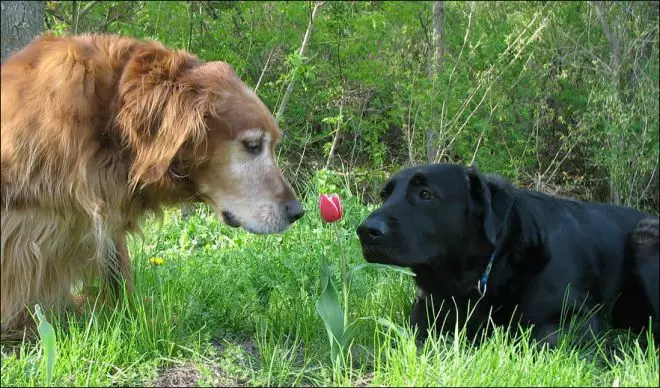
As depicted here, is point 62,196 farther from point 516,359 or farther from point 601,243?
point 601,243

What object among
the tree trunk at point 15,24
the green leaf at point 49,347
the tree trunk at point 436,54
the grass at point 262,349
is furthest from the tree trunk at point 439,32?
the green leaf at point 49,347

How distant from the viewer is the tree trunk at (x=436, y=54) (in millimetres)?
8727

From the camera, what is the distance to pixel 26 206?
3156 mm

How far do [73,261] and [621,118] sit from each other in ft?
23.3

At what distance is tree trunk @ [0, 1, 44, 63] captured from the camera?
547 centimetres

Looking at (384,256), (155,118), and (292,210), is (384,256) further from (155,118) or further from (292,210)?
(155,118)

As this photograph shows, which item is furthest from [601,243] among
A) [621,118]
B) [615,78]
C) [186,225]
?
[615,78]

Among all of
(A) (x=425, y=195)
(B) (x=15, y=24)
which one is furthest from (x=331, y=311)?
(B) (x=15, y=24)

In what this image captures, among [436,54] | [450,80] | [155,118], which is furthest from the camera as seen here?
[436,54]

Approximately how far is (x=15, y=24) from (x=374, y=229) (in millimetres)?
3578

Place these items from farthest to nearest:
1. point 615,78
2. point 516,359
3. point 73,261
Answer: point 615,78, point 73,261, point 516,359

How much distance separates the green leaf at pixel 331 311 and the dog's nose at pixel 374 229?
1.10ft

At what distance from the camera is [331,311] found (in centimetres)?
301

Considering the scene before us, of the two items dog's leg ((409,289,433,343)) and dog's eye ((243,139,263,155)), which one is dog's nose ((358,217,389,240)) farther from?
dog's eye ((243,139,263,155))
